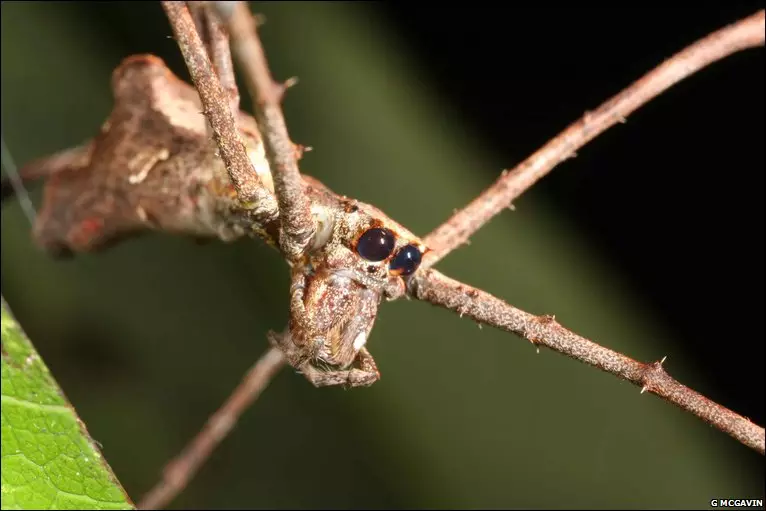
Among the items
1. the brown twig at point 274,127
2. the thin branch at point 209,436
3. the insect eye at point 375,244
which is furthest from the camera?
the thin branch at point 209,436

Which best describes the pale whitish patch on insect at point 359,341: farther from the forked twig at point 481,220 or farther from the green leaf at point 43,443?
the green leaf at point 43,443

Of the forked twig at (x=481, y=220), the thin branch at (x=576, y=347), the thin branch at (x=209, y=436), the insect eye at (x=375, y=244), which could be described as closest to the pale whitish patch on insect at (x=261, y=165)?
the forked twig at (x=481, y=220)

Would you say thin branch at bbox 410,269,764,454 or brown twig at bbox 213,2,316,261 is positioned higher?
thin branch at bbox 410,269,764,454

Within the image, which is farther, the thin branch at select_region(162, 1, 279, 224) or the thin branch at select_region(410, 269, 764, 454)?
the thin branch at select_region(410, 269, 764, 454)

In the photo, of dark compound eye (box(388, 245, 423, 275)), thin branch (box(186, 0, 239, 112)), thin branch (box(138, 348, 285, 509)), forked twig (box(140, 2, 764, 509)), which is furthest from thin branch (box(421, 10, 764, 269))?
thin branch (box(138, 348, 285, 509))

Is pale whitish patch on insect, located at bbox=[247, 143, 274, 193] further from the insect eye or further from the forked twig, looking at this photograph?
the insect eye

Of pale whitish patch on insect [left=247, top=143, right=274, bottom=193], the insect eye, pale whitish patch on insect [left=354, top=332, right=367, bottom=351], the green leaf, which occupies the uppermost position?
pale whitish patch on insect [left=247, top=143, right=274, bottom=193]

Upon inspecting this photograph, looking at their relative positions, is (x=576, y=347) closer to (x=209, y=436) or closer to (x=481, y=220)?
(x=481, y=220)

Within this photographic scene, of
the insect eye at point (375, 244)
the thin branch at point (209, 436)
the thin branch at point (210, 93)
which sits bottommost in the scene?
the thin branch at point (209, 436)

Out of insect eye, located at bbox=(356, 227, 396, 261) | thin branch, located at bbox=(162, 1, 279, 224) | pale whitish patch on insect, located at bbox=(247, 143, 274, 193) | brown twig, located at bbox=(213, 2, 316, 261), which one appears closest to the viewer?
brown twig, located at bbox=(213, 2, 316, 261)
